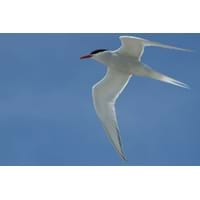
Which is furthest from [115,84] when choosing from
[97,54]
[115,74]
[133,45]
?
[133,45]

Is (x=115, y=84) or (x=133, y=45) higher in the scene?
(x=133, y=45)

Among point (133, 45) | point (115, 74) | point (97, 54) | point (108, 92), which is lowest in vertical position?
point (108, 92)

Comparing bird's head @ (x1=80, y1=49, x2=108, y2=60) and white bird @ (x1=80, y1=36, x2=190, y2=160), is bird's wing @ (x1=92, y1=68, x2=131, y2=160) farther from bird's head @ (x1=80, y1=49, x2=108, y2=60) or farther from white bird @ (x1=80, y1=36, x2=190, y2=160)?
bird's head @ (x1=80, y1=49, x2=108, y2=60)

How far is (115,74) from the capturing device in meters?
7.27

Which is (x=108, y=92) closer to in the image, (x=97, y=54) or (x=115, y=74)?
(x=115, y=74)

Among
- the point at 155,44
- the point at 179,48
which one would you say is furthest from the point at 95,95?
the point at 179,48

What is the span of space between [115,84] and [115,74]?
0.47 feet

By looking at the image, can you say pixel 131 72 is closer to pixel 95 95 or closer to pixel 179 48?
pixel 95 95

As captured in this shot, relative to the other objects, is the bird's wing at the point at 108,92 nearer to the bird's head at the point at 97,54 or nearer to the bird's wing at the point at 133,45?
the bird's head at the point at 97,54

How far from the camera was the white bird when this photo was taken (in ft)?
22.1

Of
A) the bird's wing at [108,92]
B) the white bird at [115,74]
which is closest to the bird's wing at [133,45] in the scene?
the white bird at [115,74]

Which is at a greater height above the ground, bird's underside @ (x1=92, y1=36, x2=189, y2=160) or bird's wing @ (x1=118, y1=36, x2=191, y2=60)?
bird's wing @ (x1=118, y1=36, x2=191, y2=60)

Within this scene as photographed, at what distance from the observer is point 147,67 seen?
681 cm

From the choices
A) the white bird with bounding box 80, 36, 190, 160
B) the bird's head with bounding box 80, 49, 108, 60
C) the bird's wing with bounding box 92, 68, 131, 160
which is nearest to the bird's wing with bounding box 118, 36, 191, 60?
the white bird with bounding box 80, 36, 190, 160
